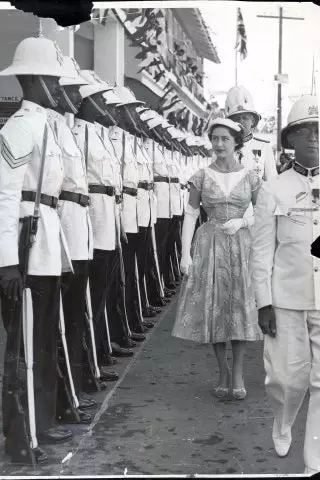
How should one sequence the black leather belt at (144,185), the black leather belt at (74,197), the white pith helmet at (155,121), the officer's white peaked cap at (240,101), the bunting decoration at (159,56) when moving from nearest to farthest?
the bunting decoration at (159,56) → the officer's white peaked cap at (240,101) → the black leather belt at (74,197) → the white pith helmet at (155,121) → the black leather belt at (144,185)

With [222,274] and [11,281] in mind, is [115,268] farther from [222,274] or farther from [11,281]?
[11,281]

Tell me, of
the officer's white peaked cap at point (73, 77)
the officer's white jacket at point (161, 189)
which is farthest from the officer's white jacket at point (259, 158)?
the officer's white jacket at point (161, 189)

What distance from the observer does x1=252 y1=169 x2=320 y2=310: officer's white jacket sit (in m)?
4.78

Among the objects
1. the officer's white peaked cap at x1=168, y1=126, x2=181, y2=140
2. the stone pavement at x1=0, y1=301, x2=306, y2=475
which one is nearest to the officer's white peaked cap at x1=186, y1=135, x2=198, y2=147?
the officer's white peaked cap at x1=168, y1=126, x2=181, y2=140

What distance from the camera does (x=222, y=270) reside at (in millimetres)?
6328

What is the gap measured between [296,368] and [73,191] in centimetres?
174

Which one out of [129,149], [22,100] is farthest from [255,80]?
[129,149]

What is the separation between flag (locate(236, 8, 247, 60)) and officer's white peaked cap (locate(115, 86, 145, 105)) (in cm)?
146

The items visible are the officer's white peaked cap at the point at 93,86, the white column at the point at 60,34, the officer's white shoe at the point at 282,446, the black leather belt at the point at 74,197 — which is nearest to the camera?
Result: the officer's white shoe at the point at 282,446

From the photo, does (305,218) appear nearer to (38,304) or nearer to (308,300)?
(308,300)

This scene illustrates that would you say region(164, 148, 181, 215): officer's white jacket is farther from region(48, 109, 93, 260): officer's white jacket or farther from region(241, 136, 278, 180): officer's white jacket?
region(48, 109, 93, 260): officer's white jacket

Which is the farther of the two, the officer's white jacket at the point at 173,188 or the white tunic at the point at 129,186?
the officer's white jacket at the point at 173,188

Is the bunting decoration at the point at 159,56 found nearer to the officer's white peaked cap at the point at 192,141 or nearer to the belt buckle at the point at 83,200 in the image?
the belt buckle at the point at 83,200

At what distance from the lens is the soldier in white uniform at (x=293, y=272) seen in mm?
4781
